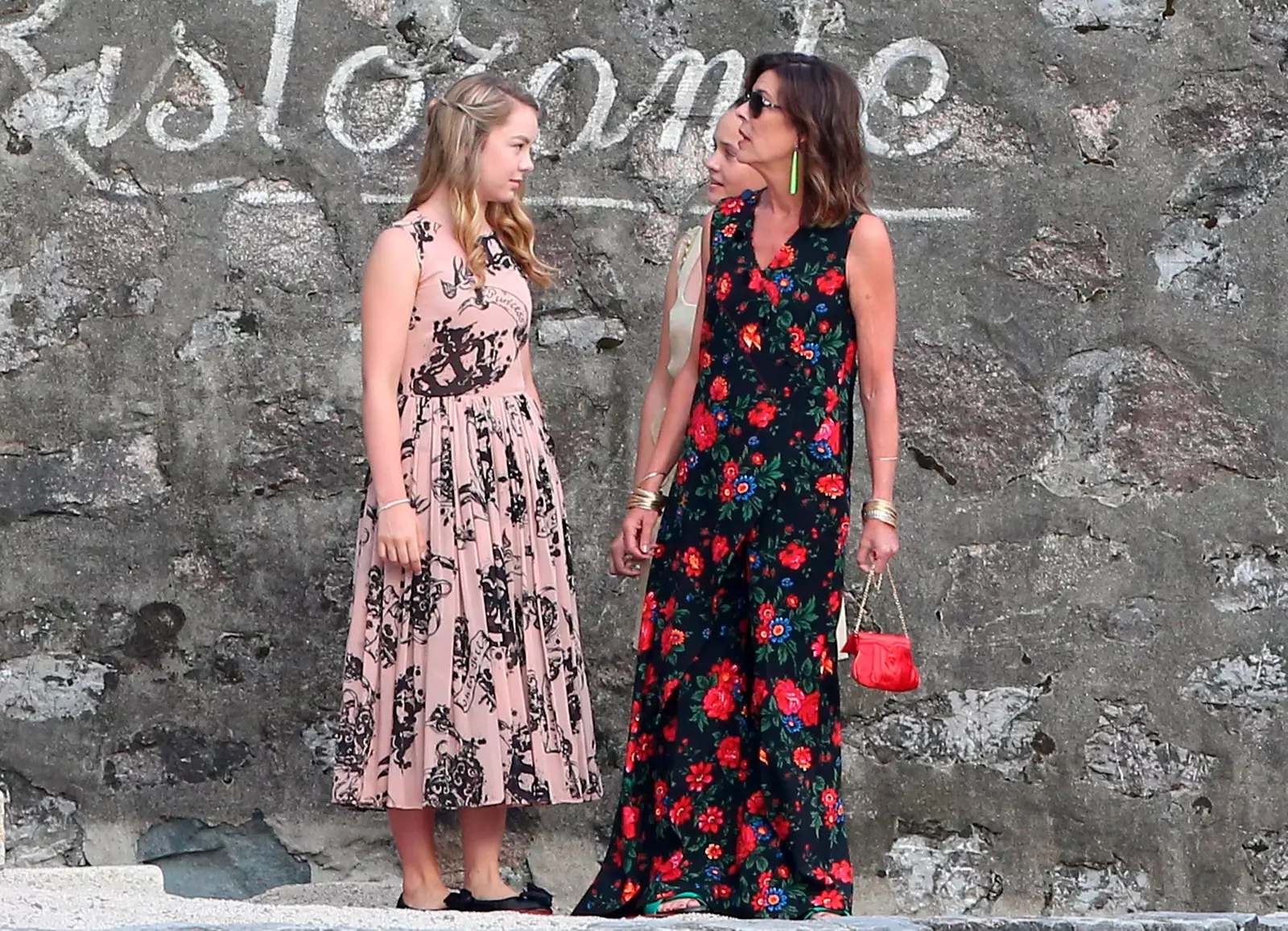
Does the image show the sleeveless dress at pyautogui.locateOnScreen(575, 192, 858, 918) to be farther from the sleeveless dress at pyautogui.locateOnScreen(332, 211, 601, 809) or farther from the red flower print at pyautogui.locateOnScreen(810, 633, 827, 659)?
the sleeveless dress at pyautogui.locateOnScreen(332, 211, 601, 809)

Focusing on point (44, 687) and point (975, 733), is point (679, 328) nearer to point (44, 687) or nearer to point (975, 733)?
point (975, 733)

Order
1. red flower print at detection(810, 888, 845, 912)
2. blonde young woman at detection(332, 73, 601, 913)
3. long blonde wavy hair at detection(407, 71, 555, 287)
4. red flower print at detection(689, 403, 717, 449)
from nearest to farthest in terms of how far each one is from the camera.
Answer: red flower print at detection(810, 888, 845, 912), red flower print at detection(689, 403, 717, 449), blonde young woman at detection(332, 73, 601, 913), long blonde wavy hair at detection(407, 71, 555, 287)

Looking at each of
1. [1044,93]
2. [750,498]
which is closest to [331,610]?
[750,498]

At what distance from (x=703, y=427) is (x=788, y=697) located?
56cm

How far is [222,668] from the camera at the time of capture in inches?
172

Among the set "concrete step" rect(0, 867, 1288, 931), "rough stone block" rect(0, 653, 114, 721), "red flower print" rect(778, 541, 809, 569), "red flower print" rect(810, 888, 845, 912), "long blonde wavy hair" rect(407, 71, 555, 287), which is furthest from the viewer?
"rough stone block" rect(0, 653, 114, 721)

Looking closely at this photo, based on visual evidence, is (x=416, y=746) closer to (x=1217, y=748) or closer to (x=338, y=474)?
(x=338, y=474)

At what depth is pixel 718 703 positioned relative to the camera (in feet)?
11.8

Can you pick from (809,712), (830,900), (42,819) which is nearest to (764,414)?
(809,712)

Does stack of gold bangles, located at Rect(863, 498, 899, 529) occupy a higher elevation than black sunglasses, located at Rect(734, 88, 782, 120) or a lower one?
lower

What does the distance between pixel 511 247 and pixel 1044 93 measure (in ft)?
4.36

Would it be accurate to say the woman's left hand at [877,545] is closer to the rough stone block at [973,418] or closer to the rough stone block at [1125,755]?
the rough stone block at [973,418]

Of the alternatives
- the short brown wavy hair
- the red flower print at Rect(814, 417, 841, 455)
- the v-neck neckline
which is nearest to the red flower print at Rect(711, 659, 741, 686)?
the red flower print at Rect(814, 417, 841, 455)

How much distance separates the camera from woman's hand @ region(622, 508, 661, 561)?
380cm
